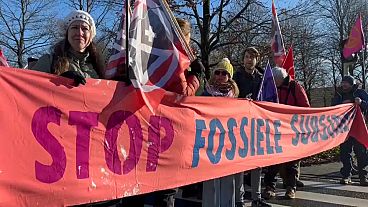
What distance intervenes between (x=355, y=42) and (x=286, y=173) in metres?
4.29

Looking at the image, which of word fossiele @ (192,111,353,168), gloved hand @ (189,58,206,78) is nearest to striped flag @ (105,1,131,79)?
gloved hand @ (189,58,206,78)

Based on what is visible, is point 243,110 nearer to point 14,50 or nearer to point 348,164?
point 348,164

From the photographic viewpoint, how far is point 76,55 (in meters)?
3.79

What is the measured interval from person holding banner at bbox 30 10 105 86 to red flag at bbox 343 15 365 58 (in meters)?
7.33

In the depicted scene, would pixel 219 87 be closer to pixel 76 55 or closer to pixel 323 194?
pixel 76 55

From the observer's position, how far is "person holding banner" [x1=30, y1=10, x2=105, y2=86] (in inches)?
141

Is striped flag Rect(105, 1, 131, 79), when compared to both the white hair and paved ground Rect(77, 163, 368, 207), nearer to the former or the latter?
paved ground Rect(77, 163, 368, 207)

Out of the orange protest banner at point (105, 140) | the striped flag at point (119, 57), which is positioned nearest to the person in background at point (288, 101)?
the orange protest banner at point (105, 140)

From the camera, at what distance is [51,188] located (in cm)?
326

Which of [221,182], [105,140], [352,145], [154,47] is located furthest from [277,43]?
[105,140]

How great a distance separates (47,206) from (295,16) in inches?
635

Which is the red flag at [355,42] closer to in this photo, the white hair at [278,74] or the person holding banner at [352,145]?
the person holding banner at [352,145]

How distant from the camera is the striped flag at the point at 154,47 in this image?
12.6ft

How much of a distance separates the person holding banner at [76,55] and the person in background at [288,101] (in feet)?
11.6
